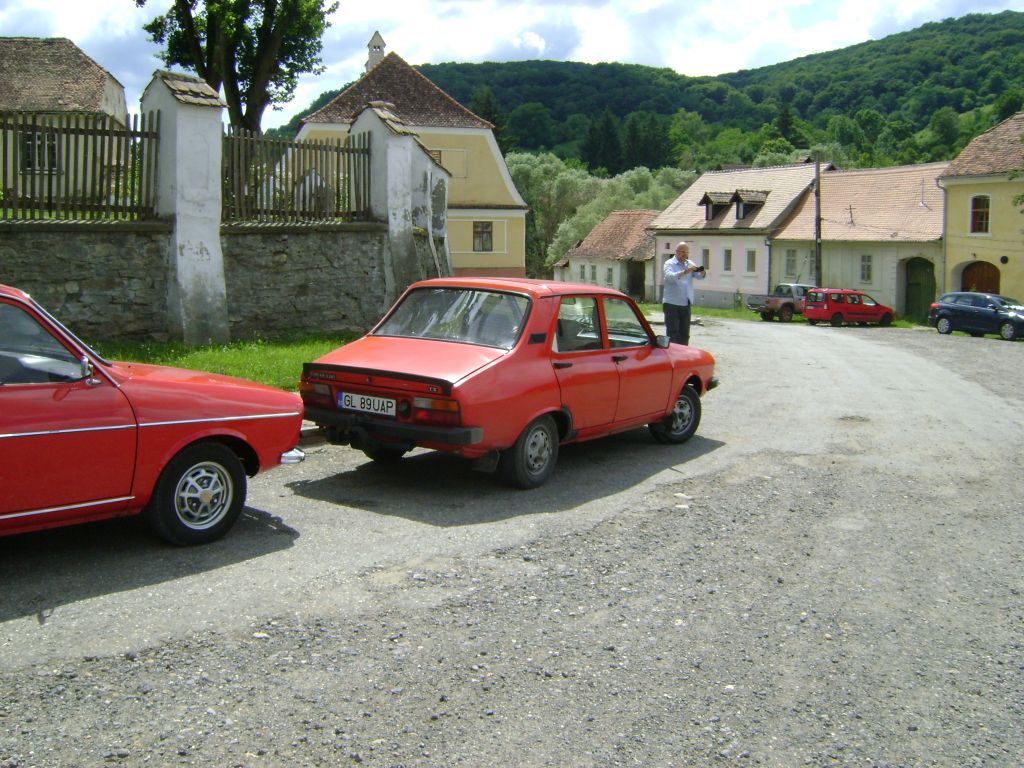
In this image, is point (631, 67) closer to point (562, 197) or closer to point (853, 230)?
point (562, 197)

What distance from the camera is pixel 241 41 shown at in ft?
101

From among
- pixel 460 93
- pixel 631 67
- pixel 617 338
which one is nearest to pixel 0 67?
pixel 617 338

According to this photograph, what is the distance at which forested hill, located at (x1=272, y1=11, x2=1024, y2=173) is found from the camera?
12106 centimetres

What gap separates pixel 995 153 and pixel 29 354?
4676 centimetres

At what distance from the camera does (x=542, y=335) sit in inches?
312

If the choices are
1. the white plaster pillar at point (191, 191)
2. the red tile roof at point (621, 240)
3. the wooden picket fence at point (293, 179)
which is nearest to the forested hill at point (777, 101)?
the red tile roof at point (621, 240)

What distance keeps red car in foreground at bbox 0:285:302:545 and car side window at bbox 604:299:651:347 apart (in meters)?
3.52

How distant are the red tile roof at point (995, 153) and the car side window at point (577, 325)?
40365mm

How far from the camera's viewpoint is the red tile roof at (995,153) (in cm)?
4325

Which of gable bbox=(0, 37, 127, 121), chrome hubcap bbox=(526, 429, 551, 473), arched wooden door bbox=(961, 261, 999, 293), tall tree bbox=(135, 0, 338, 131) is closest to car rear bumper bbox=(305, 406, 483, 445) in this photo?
chrome hubcap bbox=(526, 429, 551, 473)

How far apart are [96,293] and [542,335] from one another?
6.87 meters

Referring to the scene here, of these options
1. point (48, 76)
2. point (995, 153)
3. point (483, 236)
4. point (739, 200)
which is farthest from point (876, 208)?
point (48, 76)

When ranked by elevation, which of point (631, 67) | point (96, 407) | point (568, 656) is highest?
point (631, 67)

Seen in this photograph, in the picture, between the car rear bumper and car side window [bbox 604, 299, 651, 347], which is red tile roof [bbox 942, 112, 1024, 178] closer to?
car side window [bbox 604, 299, 651, 347]
